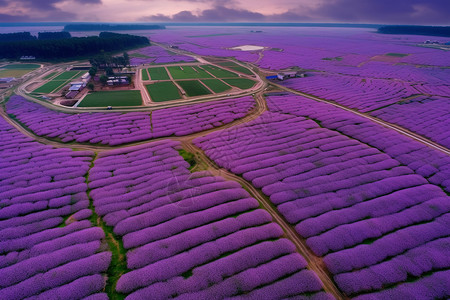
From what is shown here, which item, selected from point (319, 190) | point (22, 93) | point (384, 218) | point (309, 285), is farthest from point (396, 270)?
point (22, 93)

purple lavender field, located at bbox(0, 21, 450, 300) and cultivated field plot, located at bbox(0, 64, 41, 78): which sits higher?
cultivated field plot, located at bbox(0, 64, 41, 78)

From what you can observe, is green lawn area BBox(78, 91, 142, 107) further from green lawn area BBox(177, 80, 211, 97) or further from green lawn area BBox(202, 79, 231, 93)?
green lawn area BBox(202, 79, 231, 93)

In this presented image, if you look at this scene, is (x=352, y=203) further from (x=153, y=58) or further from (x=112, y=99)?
(x=153, y=58)

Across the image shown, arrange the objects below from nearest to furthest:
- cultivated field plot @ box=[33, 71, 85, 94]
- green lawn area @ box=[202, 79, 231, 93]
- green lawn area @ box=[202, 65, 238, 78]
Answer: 1. cultivated field plot @ box=[33, 71, 85, 94]
2. green lawn area @ box=[202, 79, 231, 93]
3. green lawn area @ box=[202, 65, 238, 78]

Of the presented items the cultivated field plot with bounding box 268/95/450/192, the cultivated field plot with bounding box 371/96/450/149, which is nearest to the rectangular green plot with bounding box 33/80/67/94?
the cultivated field plot with bounding box 268/95/450/192

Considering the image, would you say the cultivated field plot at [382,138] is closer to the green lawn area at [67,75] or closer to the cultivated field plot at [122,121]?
the cultivated field plot at [122,121]

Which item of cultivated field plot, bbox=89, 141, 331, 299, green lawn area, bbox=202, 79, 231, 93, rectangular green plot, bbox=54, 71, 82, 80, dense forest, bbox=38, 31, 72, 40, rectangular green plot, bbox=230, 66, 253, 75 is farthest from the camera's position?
dense forest, bbox=38, 31, 72, 40
